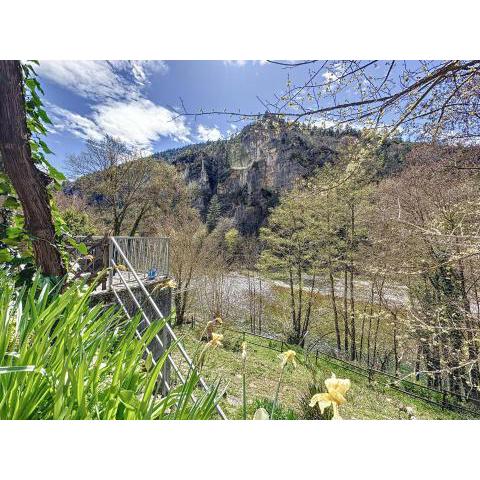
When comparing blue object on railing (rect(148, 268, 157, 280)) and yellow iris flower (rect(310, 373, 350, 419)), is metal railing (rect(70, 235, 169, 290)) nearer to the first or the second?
blue object on railing (rect(148, 268, 157, 280))

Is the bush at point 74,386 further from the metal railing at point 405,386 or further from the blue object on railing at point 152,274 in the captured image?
the blue object on railing at point 152,274

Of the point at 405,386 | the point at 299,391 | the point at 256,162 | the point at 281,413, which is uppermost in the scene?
the point at 256,162

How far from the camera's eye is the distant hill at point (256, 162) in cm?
178

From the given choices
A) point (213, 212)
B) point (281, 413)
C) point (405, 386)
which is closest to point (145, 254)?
point (213, 212)

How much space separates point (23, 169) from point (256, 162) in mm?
1586

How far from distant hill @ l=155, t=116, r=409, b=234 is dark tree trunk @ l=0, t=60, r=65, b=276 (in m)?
1.08

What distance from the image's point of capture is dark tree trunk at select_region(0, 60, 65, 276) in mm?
1072

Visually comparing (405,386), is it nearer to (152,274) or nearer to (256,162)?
(256,162)

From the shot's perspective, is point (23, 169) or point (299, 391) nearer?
point (23, 169)

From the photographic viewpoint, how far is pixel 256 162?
7.52ft

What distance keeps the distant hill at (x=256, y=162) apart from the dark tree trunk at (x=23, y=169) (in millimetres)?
1083

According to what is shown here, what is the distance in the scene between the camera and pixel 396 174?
2260 millimetres

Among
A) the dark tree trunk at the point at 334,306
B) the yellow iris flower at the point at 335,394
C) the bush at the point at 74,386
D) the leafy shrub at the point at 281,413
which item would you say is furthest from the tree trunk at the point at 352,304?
the bush at the point at 74,386
